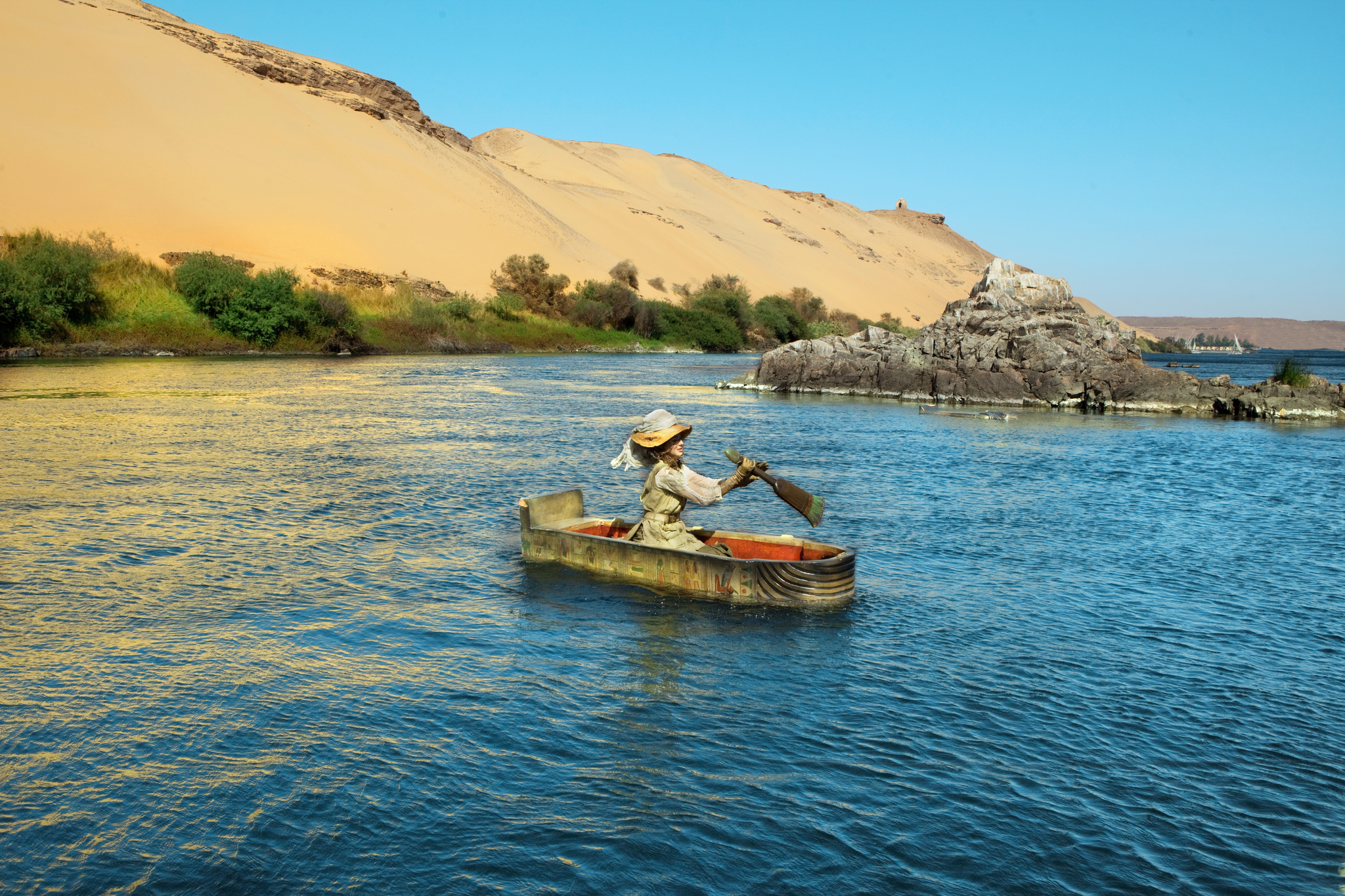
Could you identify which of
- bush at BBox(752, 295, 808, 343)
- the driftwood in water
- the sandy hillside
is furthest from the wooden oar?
bush at BBox(752, 295, 808, 343)

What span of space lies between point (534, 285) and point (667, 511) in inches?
2617

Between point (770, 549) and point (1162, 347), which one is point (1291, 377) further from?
point (1162, 347)

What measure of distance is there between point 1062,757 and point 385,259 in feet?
226

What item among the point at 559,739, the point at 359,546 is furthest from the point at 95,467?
the point at 559,739

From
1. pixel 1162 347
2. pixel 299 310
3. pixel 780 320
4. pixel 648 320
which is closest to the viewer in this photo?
pixel 299 310

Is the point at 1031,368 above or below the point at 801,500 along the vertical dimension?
above

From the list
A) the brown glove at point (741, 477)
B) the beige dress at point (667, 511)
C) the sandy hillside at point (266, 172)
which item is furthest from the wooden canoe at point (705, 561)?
the sandy hillside at point (266, 172)

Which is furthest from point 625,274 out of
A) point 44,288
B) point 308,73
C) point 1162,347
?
point 1162,347

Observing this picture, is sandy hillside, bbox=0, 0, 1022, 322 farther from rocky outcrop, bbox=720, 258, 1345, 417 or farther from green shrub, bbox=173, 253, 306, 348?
rocky outcrop, bbox=720, 258, 1345, 417

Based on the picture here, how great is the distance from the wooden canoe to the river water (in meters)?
0.24

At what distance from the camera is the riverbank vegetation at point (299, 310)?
4384 cm

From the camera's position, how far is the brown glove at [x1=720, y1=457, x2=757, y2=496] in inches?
370

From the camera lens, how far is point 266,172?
74.6 metres

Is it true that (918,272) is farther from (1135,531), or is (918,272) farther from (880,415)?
(1135,531)
